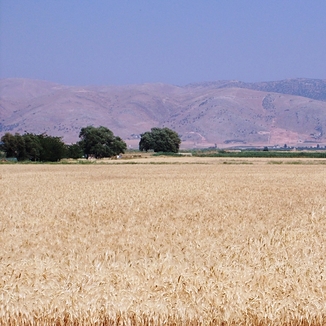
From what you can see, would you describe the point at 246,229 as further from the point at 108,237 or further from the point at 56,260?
the point at 56,260

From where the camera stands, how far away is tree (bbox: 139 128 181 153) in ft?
583

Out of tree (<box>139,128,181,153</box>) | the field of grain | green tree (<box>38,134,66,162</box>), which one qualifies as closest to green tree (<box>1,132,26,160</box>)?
green tree (<box>38,134,66,162</box>)

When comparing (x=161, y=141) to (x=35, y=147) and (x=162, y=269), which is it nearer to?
(x=35, y=147)

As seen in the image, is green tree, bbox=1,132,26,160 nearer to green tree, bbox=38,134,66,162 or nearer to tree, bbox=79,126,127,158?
green tree, bbox=38,134,66,162

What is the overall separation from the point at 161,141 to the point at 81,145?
110 feet

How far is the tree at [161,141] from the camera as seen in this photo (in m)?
178

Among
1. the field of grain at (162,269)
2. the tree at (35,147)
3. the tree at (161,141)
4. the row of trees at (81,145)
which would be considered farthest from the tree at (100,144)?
the field of grain at (162,269)

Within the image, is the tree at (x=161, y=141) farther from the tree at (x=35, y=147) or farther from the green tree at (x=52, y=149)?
the green tree at (x=52, y=149)

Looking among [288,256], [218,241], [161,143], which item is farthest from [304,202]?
[161,143]

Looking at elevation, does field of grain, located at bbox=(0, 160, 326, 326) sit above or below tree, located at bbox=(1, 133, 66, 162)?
below

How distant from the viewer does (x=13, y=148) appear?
110 m

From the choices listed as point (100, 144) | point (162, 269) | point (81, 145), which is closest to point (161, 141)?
point (100, 144)

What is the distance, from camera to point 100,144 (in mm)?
148875

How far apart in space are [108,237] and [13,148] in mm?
99291
